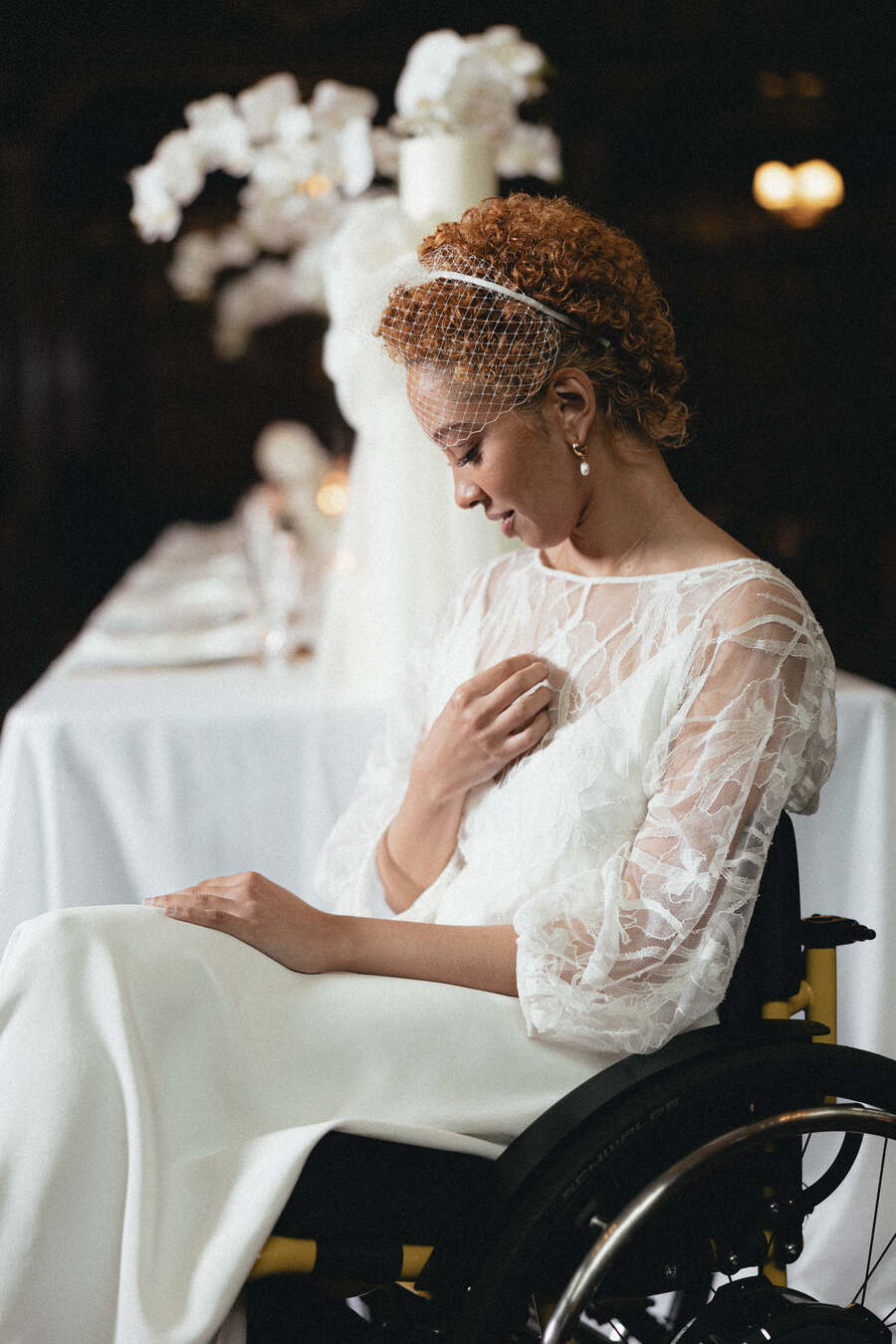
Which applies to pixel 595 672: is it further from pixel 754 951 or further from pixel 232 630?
pixel 232 630

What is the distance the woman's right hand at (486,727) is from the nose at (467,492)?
0.69ft

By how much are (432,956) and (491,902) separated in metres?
0.14

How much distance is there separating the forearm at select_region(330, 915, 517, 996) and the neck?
0.48 m

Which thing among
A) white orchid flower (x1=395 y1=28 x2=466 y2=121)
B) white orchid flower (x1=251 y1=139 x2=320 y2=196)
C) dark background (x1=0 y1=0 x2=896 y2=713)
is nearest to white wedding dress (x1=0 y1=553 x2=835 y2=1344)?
white orchid flower (x1=395 y1=28 x2=466 y2=121)

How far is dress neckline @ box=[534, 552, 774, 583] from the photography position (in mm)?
1485

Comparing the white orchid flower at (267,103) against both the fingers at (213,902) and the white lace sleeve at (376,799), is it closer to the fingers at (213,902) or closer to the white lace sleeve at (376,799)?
the white lace sleeve at (376,799)

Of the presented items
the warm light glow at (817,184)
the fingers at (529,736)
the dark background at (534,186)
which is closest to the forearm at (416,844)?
the fingers at (529,736)

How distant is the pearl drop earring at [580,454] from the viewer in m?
1.53

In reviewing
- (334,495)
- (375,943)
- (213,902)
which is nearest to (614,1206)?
(375,943)

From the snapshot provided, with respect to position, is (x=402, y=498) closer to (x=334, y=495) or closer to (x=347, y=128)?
(x=347, y=128)

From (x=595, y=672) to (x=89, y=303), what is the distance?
28.2ft

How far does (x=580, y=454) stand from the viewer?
154 cm

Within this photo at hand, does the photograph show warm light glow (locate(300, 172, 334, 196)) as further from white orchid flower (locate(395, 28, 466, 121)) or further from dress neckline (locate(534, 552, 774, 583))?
dress neckline (locate(534, 552, 774, 583))

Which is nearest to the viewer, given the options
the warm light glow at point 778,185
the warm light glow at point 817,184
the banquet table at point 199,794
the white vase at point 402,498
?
the banquet table at point 199,794
